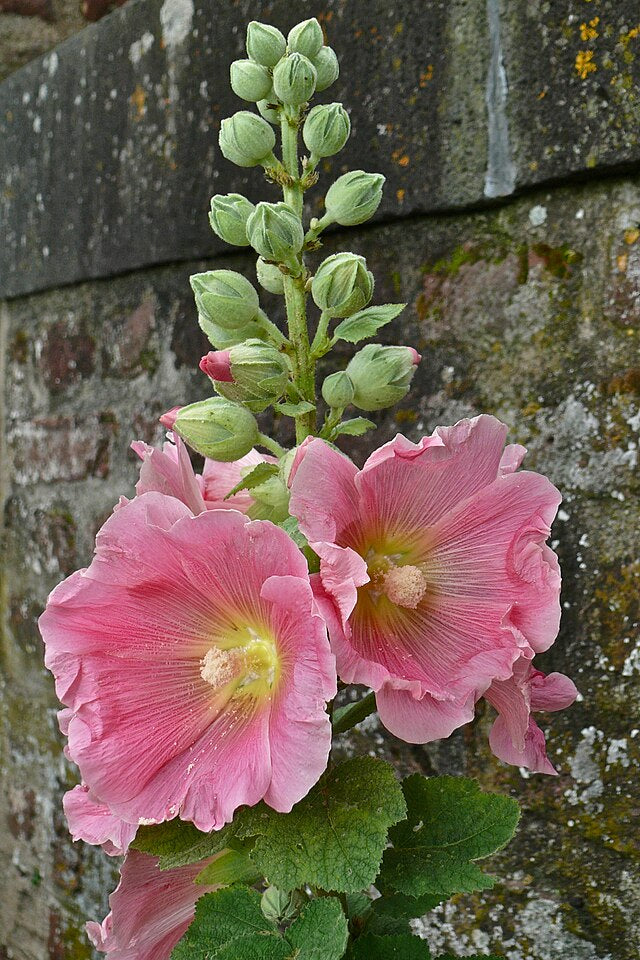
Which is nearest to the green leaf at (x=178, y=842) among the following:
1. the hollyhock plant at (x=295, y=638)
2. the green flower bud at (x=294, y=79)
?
the hollyhock plant at (x=295, y=638)

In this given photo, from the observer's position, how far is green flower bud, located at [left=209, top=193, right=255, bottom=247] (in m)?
0.77

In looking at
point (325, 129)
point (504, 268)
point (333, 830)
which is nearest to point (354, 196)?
point (325, 129)

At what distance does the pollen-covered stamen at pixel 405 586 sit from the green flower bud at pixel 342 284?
0.70 ft

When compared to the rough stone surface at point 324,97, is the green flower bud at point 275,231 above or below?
below

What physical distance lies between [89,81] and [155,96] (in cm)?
22

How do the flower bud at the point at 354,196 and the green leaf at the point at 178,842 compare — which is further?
the flower bud at the point at 354,196

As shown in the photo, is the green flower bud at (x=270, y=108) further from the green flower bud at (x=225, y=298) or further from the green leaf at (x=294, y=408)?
the green leaf at (x=294, y=408)

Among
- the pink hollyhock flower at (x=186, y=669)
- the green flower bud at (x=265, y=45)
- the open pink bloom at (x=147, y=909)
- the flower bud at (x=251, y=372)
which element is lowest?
the open pink bloom at (x=147, y=909)

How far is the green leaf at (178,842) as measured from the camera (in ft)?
2.09

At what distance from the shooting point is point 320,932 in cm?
60

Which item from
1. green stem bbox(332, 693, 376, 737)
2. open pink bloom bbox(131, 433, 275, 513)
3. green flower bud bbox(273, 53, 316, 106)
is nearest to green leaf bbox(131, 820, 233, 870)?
green stem bbox(332, 693, 376, 737)

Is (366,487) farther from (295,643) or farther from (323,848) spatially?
(323,848)

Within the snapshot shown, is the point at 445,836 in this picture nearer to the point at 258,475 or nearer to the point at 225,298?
the point at 258,475

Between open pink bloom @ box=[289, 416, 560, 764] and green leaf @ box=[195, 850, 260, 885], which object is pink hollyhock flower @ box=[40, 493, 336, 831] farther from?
green leaf @ box=[195, 850, 260, 885]
